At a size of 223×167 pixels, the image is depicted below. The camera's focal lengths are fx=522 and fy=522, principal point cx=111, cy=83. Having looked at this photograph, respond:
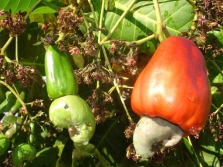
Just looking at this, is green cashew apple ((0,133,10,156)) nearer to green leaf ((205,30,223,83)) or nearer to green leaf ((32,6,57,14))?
green leaf ((32,6,57,14))

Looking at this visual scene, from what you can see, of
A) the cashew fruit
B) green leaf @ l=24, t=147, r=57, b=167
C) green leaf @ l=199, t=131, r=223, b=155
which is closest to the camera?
the cashew fruit

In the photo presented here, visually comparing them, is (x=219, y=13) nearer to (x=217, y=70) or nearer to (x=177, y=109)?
(x=217, y=70)

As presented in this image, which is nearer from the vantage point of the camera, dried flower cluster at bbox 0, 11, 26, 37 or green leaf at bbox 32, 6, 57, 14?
dried flower cluster at bbox 0, 11, 26, 37

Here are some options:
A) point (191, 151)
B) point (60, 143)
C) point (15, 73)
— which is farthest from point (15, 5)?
point (191, 151)

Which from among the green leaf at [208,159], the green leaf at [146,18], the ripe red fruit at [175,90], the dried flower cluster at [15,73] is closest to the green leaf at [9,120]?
the dried flower cluster at [15,73]

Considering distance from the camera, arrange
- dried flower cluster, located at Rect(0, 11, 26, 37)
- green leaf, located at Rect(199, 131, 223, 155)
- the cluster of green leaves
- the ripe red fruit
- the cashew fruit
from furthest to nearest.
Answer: green leaf, located at Rect(199, 131, 223, 155), the cluster of green leaves, dried flower cluster, located at Rect(0, 11, 26, 37), the cashew fruit, the ripe red fruit

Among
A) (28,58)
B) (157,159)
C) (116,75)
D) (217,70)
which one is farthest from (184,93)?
(28,58)

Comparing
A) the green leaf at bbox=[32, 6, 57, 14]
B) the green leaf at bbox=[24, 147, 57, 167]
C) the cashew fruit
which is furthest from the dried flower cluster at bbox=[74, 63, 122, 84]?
the green leaf at bbox=[24, 147, 57, 167]
